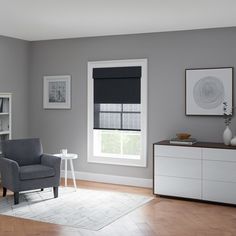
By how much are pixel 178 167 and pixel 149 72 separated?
1.61 metres

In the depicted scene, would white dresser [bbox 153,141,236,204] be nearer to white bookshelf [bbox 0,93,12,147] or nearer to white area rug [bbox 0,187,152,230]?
white area rug [bbox 0,187,152,230]

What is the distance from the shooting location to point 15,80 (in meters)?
7.04

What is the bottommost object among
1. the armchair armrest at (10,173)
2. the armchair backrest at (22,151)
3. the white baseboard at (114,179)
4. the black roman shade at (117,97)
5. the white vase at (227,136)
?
the white baseboard at (114,179)

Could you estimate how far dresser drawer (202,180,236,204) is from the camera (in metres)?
5.25

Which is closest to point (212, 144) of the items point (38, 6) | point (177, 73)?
point (177, 73)

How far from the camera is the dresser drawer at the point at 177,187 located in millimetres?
5488

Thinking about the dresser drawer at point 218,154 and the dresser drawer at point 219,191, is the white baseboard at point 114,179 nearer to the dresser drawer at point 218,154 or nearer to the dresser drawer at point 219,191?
the dresser drawer at point 219,191

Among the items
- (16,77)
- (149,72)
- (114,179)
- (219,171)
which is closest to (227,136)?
(219,171)

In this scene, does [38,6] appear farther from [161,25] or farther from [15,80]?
[15,80]

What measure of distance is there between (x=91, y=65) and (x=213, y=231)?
3.56 meters

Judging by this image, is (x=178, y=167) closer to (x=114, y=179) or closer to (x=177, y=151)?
(x=177, y=151)

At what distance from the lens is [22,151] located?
19.3 feet

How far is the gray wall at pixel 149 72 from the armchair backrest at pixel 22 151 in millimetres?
1062

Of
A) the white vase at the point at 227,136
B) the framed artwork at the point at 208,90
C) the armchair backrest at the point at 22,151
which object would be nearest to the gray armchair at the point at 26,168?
the armchair backrest at the point at 22,151
